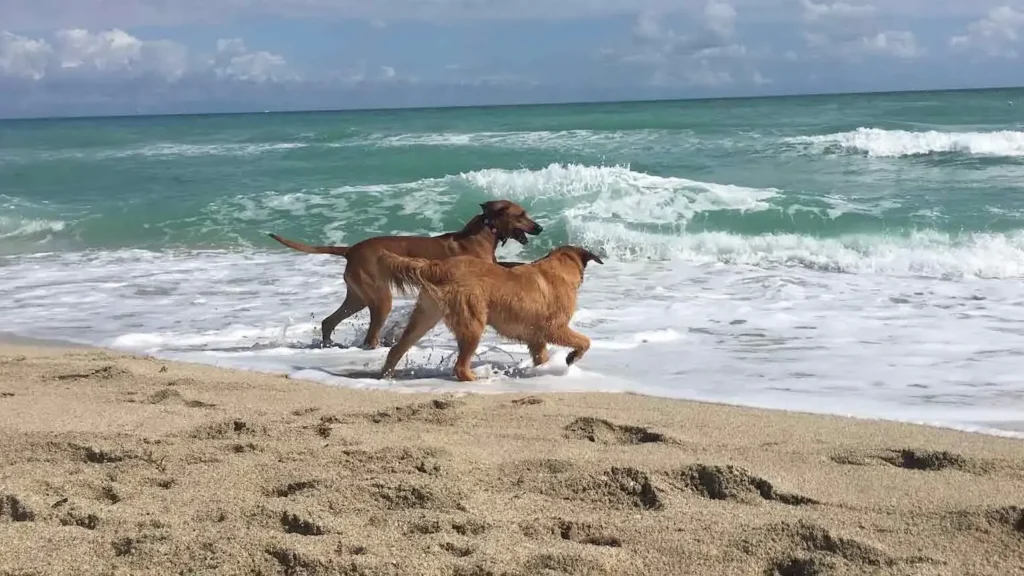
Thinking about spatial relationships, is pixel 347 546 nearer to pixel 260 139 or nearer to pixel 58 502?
pixel 58 502

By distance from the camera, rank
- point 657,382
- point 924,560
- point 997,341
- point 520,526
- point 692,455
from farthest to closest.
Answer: point 997,341, point 657,382, point 692,455, point 520,526, point 924,560

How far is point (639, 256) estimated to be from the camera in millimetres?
12000

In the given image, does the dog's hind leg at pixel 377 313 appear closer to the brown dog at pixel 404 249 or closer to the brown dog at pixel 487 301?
the brown dog at pixel 404 249

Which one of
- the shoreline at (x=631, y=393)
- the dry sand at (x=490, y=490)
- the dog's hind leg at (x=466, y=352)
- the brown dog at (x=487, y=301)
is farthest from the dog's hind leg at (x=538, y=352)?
the dry sand at (x=490, y=490)

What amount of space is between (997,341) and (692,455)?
369 cm

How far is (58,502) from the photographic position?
350cm

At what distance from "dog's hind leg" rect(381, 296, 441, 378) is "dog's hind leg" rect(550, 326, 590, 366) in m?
0.74

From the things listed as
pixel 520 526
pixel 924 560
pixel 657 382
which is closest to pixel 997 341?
pixel 657 382

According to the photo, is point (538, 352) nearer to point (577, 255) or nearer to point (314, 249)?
point (577, 255)

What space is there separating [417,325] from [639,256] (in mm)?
6417

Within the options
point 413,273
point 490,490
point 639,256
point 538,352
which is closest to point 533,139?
point 639,256

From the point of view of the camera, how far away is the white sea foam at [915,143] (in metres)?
19.7

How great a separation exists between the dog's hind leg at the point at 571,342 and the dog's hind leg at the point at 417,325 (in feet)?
2.44

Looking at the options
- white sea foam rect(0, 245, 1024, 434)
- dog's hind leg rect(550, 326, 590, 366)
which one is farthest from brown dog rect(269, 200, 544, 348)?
dog's hind leg rect(550, 326, 590, 366)
